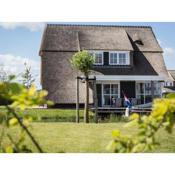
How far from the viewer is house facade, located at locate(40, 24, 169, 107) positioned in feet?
39.9

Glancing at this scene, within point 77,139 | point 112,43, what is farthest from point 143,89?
point 77,139

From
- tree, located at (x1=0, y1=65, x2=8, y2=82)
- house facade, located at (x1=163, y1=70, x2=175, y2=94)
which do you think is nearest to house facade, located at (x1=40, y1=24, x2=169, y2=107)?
house facade, located at (x1=163, y1=70, x2=175, y2=94)

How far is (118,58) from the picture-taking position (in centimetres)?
1413

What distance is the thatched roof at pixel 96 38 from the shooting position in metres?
13.0

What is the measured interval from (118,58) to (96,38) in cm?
116

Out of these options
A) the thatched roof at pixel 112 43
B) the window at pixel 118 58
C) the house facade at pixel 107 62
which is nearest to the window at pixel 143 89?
the house facade at pixel 107 62

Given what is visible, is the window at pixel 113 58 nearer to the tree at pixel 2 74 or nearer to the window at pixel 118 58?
the window at pixel 118 58

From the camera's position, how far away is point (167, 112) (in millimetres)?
1199

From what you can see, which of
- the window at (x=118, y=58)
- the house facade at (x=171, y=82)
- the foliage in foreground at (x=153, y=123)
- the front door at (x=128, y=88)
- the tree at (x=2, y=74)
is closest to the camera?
the foliage in foreground at (x=153, y=123)

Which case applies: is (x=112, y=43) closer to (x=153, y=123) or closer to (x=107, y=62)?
(x=107, y=62)
